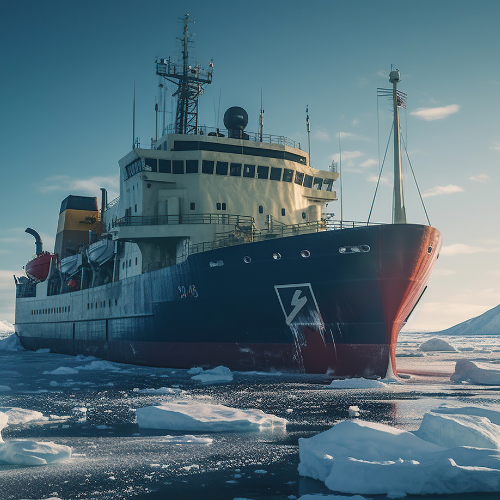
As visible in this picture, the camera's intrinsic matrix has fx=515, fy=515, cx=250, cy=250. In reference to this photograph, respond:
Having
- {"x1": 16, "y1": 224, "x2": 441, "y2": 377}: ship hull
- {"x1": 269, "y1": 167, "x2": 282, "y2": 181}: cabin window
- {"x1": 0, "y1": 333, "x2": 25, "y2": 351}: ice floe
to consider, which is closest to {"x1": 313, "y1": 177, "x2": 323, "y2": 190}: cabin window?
{"x1": 269, "y1": 167, "x2": 282, "y2": 181}: cabin window

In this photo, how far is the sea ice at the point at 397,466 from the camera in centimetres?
580

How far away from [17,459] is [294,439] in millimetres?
4142

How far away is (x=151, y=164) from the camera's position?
23.3 meters

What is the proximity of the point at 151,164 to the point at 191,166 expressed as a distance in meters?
1.80

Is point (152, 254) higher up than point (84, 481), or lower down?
higher up

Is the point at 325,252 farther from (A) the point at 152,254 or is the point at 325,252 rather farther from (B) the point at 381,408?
(A) the point at 152,254

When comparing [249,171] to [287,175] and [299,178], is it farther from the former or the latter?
[299,178]

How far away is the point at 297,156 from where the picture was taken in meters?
25.6

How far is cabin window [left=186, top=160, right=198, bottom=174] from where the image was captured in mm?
23406

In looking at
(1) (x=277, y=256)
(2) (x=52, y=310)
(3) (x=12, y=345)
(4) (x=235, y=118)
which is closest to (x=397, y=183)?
(1) (x=277, y=256)

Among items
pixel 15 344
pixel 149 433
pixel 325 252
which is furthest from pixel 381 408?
pixel 15 344

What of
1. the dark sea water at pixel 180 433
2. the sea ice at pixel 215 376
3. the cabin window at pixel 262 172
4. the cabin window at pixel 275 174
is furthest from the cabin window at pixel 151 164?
the dark sea water at pixel 180 433

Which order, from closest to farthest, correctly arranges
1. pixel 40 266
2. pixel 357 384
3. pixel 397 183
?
pixel 357 384
pixel 397 183
pixel 40 266

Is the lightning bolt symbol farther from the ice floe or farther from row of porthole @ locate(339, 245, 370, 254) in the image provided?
the ice floe
